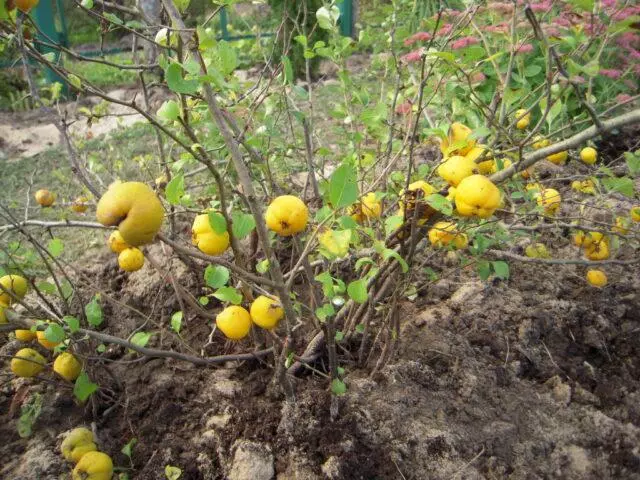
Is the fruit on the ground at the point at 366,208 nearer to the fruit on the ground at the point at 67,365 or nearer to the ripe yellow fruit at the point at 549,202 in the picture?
the ripe yellow fruit at the point at 549,202

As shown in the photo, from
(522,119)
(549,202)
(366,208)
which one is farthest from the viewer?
(522,119)

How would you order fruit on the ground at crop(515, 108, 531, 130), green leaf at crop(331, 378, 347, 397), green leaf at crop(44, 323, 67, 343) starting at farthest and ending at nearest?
green leaf at crop(331, 378, 347, 397) → fruit on the ground at crop(515, 108, 531, 130) → green leaf at crop(44, 323, 67, 343)

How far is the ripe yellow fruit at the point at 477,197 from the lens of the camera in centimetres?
104

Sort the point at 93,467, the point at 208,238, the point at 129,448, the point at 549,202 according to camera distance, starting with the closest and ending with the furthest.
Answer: the point at 208,238
the point at 93,467
the point at 129,448
the point at 549,202

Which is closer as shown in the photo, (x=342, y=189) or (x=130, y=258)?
(x=342, y=189)

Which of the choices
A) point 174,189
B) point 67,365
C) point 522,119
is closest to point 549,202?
point 522,119

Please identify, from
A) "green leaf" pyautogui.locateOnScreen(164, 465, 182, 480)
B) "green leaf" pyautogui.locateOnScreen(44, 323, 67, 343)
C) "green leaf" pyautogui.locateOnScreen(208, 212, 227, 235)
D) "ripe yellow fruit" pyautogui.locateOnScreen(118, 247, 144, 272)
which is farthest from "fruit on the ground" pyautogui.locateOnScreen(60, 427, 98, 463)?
"green leaf" pyautogui.locateOnScreen(208, 212, 227, 235)

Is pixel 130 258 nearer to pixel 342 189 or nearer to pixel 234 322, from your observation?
pixel 234 322

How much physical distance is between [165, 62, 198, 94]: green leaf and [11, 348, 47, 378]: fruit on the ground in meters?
1.15

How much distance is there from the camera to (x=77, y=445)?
1414mm

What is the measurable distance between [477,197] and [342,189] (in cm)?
31

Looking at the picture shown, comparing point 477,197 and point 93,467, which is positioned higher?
point 477,197

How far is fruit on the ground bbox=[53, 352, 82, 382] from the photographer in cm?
149

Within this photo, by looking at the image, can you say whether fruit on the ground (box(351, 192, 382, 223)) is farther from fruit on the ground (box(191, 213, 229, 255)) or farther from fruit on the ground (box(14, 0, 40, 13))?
fruit on the ground (box(14, 0, 40, 13))
